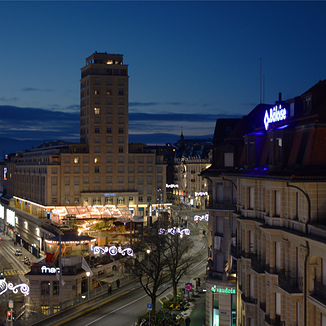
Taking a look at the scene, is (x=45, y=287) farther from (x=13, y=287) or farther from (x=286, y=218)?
(x=286, y=218)

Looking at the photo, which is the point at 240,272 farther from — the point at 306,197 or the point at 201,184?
the point at 201,184

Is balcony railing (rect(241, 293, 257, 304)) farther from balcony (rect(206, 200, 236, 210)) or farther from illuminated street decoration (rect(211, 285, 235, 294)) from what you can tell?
balcony (rect(206, 200, 236, 210))

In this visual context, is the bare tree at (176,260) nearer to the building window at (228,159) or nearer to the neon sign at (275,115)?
the building window at (228,159)

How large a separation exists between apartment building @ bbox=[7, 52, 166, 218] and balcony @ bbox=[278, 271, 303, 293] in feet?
356

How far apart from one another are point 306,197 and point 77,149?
114 metres

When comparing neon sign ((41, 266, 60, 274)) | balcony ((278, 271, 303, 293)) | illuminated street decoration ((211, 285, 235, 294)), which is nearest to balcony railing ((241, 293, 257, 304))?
balcony ((278, 271, 303, 293))

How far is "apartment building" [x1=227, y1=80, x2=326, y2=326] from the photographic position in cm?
2411

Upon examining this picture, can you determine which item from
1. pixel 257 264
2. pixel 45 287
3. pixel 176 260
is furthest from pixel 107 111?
pixel 257 264

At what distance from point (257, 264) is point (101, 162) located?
107 meters

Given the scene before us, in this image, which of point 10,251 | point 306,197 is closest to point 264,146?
point 306,197

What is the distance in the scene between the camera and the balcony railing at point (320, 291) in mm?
22688

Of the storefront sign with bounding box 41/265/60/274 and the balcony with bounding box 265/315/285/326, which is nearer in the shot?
the balcony with bounding box 265/315/285/326

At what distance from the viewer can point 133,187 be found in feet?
454

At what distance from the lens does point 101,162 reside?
135 meters
